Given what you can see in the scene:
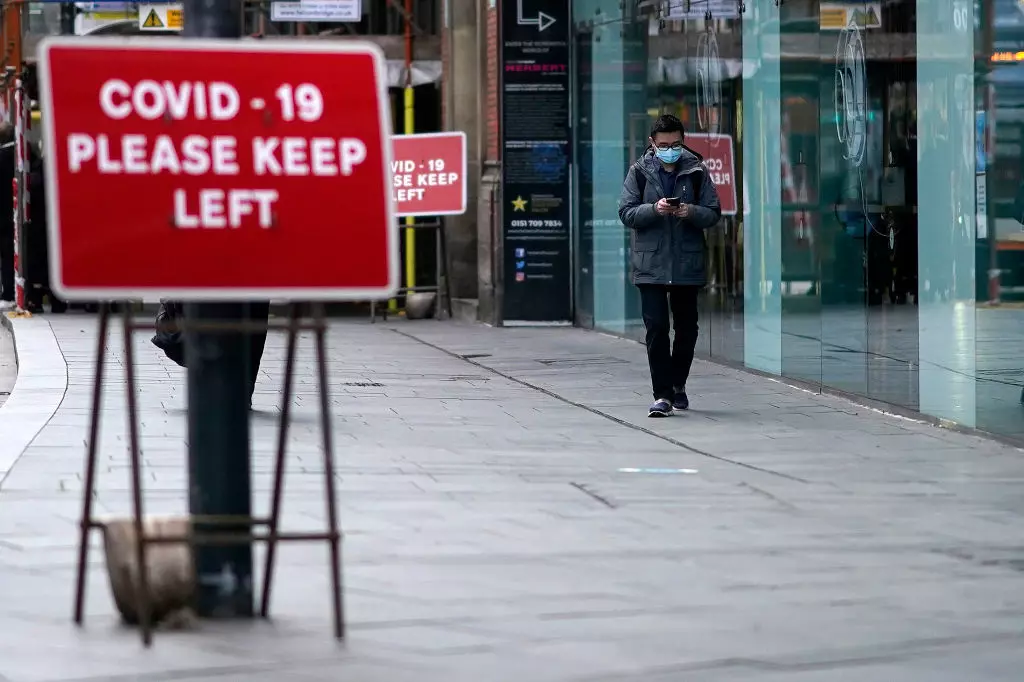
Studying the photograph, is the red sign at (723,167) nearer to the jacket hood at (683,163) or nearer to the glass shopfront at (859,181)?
the glass shopfront at (859,181)

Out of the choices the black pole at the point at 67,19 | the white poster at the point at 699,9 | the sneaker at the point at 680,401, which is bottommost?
the sneaker at the point at 680,401

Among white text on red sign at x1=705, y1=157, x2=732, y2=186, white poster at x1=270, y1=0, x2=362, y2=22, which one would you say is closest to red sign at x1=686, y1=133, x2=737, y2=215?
white text on red sign at x1=705, y1=157, x2=732, y2=186

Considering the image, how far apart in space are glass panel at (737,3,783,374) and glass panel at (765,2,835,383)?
113 mm

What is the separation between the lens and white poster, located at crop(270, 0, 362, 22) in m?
19.4

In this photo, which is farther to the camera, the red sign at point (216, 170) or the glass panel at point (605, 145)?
the glass panel at point (605, 145)

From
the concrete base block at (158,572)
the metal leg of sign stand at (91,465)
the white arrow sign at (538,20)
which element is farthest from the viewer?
the white arrow sign at (538,20)

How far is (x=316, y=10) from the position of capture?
19.7m

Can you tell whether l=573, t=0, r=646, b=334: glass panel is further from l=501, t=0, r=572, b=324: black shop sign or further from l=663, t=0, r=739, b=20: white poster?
l=663, t=0, r=739, b=20: white poster

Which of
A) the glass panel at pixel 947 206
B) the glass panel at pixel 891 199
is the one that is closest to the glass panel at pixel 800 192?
the glass panel at pixel 891 199

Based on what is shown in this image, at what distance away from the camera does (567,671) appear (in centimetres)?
507

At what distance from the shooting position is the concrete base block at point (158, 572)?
547 centimetres

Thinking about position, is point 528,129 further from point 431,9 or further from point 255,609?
point 255,609

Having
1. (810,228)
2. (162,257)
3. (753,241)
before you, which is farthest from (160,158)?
(753,241)

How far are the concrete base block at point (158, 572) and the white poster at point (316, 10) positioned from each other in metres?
14.3
